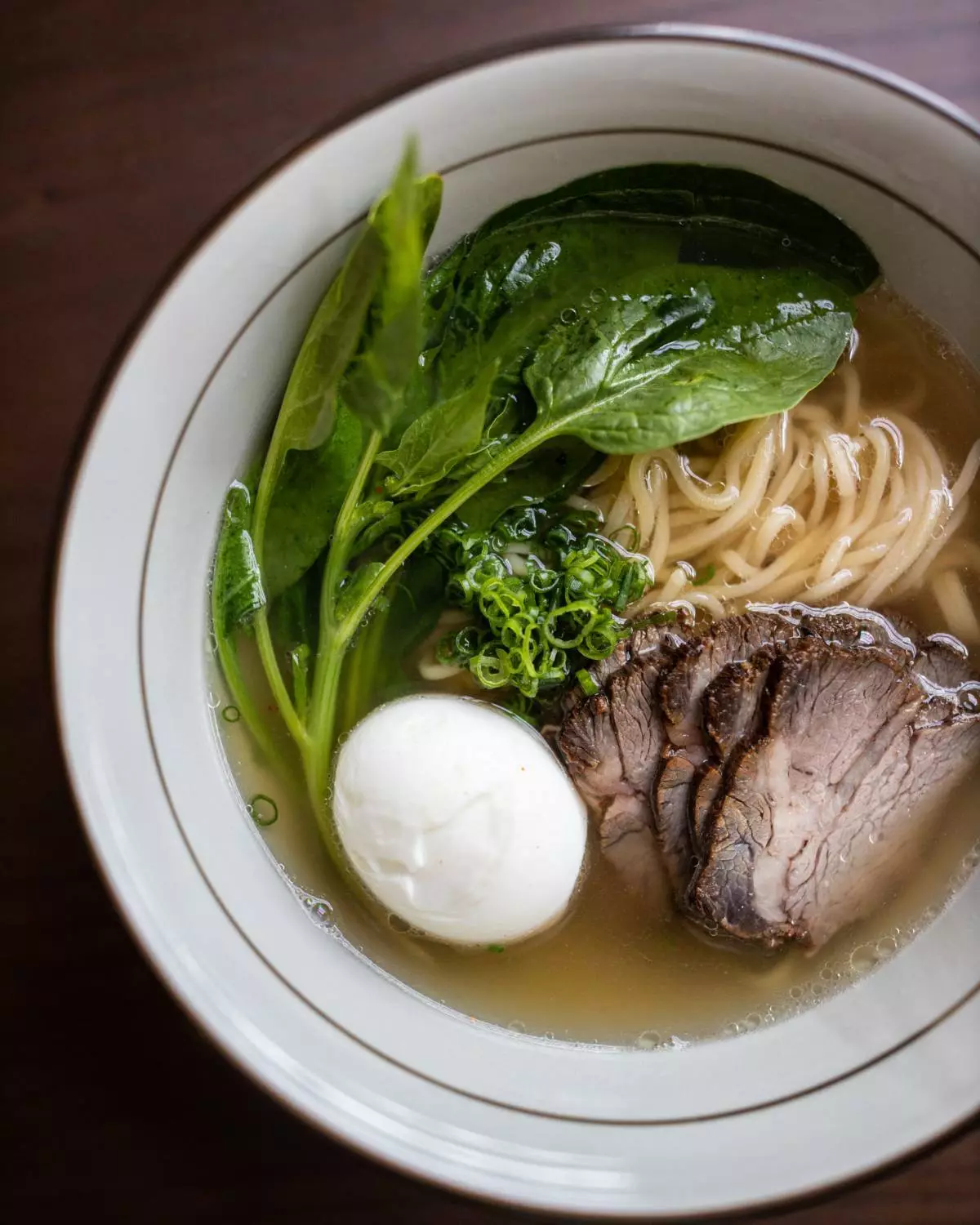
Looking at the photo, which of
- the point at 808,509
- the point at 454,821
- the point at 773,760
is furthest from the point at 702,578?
the point at 454,821

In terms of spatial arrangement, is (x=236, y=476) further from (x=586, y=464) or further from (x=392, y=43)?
(x=392, y=43)

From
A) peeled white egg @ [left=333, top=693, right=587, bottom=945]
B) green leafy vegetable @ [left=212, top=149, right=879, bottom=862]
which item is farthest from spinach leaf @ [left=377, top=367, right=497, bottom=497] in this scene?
peeled white egg @ [left=333, top=693, right=587, bottom=945]

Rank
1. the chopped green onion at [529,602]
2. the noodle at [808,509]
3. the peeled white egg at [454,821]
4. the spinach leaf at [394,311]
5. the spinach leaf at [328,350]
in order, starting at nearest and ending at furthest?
the spinach leaf at [394,311] → the spinach leaf at [328,350] → the peeled white egg at [454,821] → the chopped green onion at [529,602] → the noodle at [808,509]

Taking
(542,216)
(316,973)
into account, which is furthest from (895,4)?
(316,973)

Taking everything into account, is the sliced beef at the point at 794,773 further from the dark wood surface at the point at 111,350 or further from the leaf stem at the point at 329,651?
the leaf stem at the point at 329,651

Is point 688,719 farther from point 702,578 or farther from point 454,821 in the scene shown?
point 454,821

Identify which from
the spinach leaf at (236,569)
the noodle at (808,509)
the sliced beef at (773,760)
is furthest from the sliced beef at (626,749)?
the spinach leaf at (236,569)
